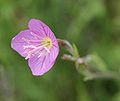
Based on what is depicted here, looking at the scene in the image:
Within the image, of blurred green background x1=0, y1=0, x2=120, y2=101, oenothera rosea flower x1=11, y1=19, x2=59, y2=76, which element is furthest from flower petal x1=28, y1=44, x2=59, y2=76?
blurred green background x1=0, y1=0, x2=120, y2=101

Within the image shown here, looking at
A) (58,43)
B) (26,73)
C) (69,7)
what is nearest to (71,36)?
(69,7)

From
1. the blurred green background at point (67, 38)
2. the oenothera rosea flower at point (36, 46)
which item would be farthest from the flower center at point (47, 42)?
the blurred green background at point (67, 38)

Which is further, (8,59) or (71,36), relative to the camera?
(71,36)

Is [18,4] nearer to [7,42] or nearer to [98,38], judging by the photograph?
[7,42]

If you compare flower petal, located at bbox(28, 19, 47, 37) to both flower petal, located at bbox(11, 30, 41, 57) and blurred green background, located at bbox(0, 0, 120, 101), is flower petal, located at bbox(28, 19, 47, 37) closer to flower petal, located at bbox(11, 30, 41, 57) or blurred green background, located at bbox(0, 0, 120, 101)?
flower petal, located at bbox(11, 30, 41, 57)

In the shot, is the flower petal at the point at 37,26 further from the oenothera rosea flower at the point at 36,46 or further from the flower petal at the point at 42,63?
the flower petal at the point at 42,63

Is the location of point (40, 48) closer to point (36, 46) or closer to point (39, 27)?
point (36, 46)

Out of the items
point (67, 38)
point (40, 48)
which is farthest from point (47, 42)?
point (67, 38)
